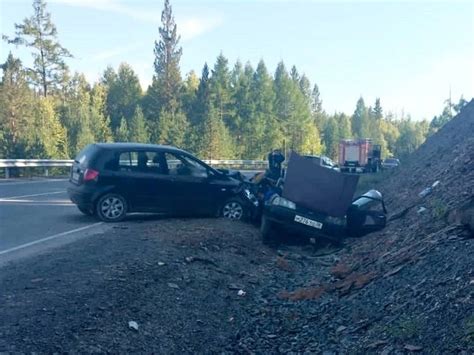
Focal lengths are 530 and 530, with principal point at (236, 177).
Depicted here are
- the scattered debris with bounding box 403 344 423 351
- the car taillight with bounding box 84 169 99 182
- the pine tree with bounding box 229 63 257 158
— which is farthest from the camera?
the pine tree with bounding box 229 63 257 158

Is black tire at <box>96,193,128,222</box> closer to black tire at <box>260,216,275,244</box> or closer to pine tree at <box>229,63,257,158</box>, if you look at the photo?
black tire at <box>260,216,275,244</box>

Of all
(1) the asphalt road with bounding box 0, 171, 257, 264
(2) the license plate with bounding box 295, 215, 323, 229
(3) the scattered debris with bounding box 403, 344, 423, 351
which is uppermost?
(2) the license plate with bounding box 295, 215, 323, 229

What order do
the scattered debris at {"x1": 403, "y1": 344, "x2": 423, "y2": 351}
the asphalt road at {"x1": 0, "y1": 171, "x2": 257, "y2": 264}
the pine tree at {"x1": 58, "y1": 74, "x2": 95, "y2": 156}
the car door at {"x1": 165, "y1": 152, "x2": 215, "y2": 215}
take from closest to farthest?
the scattered debris at {"x1": 403, "y1": 344, "x2": 423, "y2": 351} → the asphalt road at {"x1": 0, "y1": 171, "x2": 257, "y2": 264} → the car door at {"x1": 165, "y1": 152, "x2": 215, "y2": 215} → the pine tree at {"x1": 58, "y1": 74, "x2": 95, "y2": 156}

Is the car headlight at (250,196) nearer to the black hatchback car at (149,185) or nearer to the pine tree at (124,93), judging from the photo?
the black hatchback car at (149,185)

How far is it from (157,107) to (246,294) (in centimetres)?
5462

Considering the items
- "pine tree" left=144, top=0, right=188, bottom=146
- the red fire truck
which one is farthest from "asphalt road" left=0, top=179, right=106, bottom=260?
"pine tree" left=144, top=0, right=188, bottom=146

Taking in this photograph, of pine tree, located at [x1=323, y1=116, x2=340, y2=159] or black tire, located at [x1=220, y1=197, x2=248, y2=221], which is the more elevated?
pine tree, located at [x1=323, y1=116, x2=340, y2=159]

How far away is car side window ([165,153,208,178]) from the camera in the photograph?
1198 cm

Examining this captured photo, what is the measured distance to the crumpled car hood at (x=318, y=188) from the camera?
32.4 feet

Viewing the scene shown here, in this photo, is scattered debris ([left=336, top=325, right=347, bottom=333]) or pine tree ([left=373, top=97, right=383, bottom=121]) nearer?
scattered debris ([left=336, top=325, right=347, bottom=333])

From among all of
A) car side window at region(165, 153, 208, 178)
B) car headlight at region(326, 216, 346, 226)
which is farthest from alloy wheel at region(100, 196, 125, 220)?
car headlight at region(326, 216, 346, 226)

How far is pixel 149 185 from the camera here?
38.4 feet

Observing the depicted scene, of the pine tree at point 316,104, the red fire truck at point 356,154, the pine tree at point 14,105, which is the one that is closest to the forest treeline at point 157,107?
the pine tree at point 14,105

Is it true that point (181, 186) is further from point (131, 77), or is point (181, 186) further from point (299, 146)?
point (299, 146)
